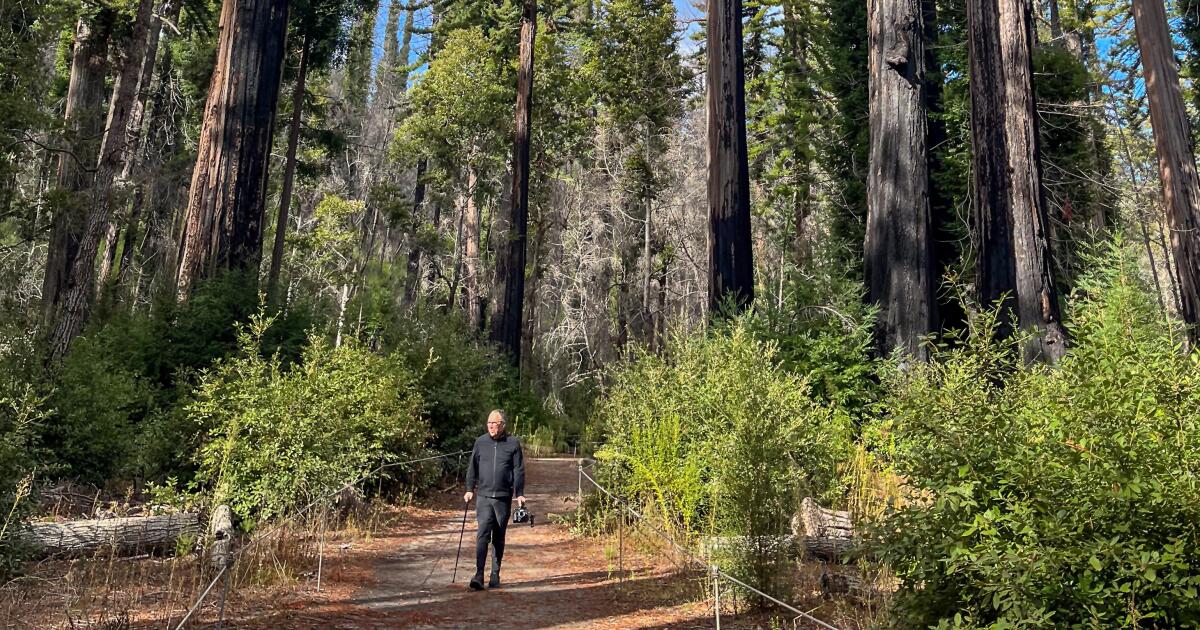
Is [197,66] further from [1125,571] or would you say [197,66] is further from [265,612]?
[1125,571]

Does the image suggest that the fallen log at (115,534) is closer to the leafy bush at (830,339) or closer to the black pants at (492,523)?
the black pants at (492,523)

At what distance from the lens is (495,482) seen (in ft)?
29.1

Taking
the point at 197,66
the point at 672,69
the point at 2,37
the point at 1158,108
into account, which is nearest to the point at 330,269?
the point at 197,66

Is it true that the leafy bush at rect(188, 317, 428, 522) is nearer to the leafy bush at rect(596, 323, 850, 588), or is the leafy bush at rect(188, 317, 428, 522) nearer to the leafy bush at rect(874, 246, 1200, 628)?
the leafy bush at rect(596, 323, 850, 588)

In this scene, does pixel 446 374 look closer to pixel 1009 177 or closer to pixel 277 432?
pixel 277 432

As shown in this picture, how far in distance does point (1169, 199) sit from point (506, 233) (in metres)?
16.9

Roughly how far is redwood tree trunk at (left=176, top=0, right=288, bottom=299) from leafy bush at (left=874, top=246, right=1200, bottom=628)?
11.5m

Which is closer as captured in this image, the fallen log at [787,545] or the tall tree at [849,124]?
the fallen log at [787,545]

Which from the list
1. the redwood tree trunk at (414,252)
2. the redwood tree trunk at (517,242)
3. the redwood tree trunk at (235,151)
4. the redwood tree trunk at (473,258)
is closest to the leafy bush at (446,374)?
the redwood tree trunk at (235,151)

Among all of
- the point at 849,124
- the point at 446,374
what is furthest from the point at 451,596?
the point at 849,124

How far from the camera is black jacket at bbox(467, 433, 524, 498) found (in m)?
8.87

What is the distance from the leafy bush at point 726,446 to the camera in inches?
289

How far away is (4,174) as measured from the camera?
45.9 feet

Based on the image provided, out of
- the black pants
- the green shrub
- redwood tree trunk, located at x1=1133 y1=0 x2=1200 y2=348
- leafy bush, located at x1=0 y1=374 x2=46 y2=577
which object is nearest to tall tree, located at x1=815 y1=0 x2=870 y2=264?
redwood tree trunk, located at x1=1133 y1=0 x2=1200 y2=348
